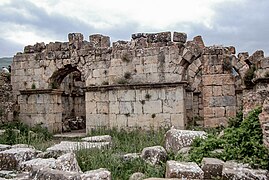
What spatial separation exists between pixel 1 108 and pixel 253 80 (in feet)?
34.5

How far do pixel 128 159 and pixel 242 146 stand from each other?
2267 mm

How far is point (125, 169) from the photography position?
Answer: 642 cm

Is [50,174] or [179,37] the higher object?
[179,37]

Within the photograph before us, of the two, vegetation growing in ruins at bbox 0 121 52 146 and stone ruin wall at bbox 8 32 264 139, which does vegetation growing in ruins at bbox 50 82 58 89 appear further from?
vegetation growing in ruins at bbox 0 121 52 146

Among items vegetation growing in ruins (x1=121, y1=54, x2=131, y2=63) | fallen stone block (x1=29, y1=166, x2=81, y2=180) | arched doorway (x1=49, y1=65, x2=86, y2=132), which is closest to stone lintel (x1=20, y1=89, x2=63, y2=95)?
arched doorway (x1=49, y1=65, x2=86, y2=132)

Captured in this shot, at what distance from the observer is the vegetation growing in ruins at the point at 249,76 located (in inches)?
485

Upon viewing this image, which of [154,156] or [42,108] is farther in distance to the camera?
[42,108]

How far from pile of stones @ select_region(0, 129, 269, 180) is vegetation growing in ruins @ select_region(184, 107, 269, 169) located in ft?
0.78

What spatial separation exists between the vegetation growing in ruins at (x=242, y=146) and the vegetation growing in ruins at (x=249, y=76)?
6.28 m

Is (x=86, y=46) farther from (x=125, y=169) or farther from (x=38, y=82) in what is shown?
(x=125, y=169)

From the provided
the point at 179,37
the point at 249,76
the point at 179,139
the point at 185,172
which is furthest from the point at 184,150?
the point at 249,76

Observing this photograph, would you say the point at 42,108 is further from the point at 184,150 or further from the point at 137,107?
the point at 184,150

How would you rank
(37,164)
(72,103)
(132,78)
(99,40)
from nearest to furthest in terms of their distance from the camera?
1. (37,164)
2. (132,78)
3. (99,40)
4. (72,103)

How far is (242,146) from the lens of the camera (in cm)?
572
